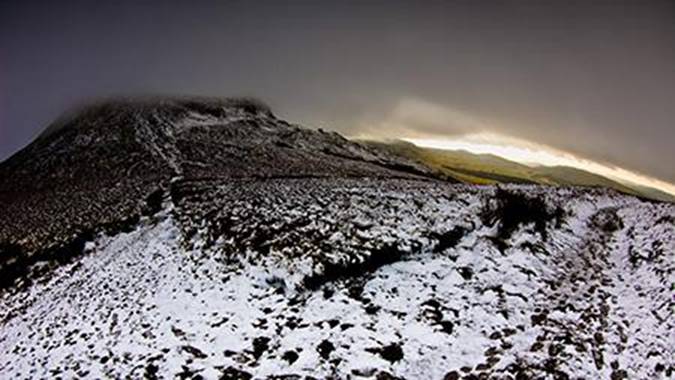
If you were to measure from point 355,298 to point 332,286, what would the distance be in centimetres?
90

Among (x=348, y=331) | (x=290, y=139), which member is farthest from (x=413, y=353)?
(x=290, y=139)

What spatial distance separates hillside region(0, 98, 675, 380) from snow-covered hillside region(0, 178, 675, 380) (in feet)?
0.19

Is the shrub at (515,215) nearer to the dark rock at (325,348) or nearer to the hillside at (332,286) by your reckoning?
the hillside at (332,286)

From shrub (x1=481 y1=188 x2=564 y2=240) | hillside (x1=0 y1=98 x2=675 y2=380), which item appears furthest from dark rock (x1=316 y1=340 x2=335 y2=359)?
shrub (x1=481 y1=188 x2=564 y2=240)

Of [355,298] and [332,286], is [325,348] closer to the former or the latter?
[355,298]

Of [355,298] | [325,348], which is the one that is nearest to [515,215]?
[355,298]

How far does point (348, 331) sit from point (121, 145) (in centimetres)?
3926

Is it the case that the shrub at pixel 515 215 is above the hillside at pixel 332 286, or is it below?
above

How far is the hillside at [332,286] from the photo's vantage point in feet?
32.6

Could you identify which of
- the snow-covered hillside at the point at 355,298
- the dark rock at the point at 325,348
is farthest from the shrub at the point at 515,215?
the dark rock at the point at 325,348

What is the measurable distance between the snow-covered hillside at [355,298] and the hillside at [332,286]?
6cm

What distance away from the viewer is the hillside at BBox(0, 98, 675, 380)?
32.6 feet

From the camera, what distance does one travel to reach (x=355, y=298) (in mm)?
12289

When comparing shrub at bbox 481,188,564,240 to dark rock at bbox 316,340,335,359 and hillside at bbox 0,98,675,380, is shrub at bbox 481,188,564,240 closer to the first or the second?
hillside at bbox 0,98,675,380
